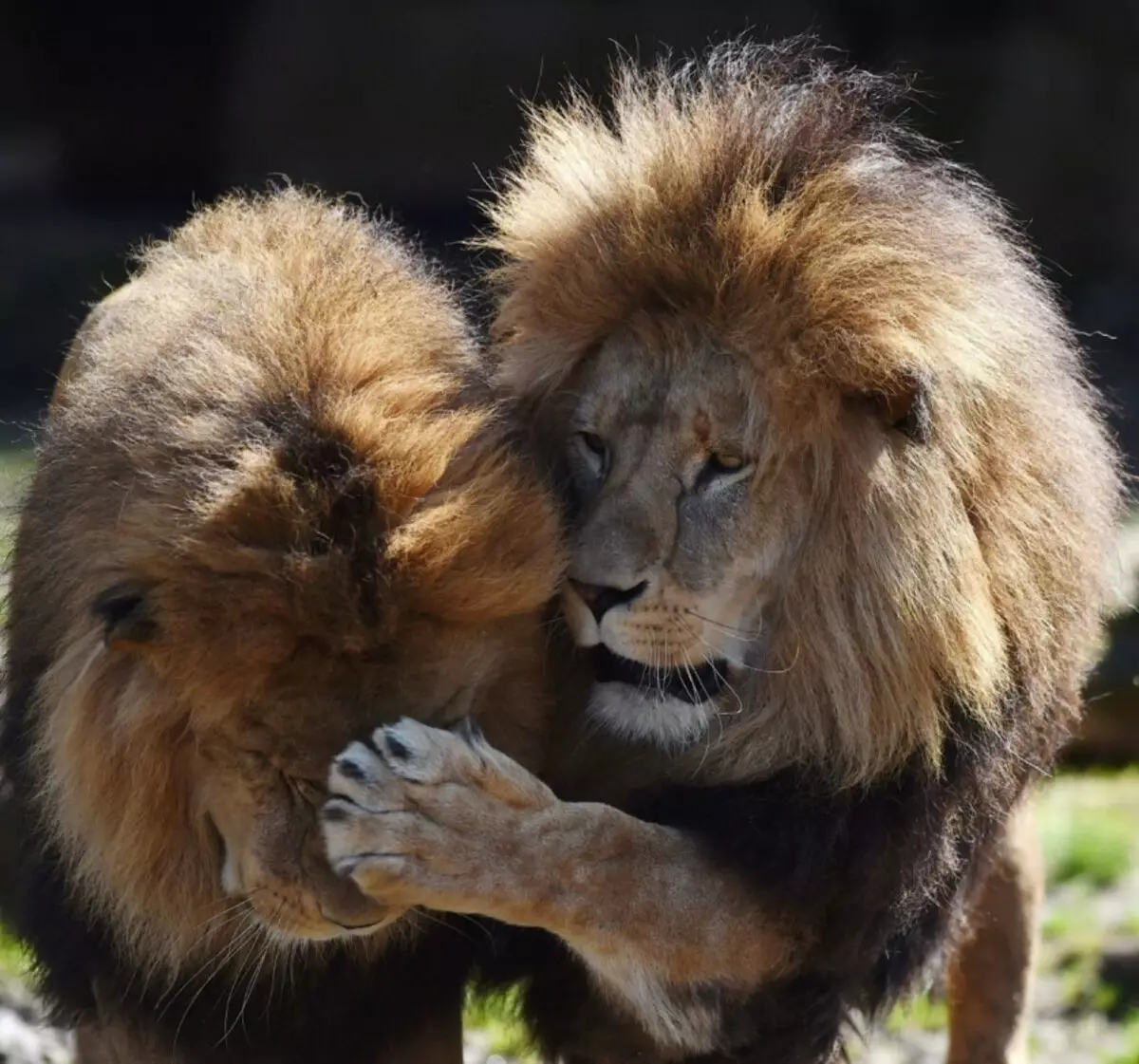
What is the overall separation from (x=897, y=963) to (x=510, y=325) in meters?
1.41

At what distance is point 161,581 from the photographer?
2812mm

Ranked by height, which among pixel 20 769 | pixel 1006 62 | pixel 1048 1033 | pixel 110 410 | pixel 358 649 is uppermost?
pixel 110 410

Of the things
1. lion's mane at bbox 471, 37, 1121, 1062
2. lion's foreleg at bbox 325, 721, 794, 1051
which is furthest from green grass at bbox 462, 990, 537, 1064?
lion's foreleg at bbox 325, 721, 794, 1051

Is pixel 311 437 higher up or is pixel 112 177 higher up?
pixel 311 437

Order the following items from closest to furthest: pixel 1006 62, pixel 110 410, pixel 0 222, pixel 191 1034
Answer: pixel 110 410
pixel 191 1034
pixel 1006 62
pixel 0 222

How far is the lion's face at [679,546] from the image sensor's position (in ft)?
10.2

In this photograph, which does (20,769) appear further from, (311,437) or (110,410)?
(311,437)

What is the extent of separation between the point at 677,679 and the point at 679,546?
0.24 meters

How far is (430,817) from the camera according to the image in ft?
9.36

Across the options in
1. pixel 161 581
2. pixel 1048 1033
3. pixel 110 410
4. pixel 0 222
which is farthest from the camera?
pixel 0 222

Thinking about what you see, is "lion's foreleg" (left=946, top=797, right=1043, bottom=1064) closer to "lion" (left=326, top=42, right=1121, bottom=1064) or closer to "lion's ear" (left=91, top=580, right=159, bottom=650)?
"lion" (left=326, top=42, right=1121, bottom=1064)

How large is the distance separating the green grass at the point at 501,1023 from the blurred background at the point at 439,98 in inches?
236

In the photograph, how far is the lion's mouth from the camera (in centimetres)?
321

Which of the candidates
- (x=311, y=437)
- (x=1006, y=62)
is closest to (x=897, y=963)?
(x=311, y=437)
